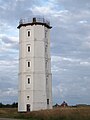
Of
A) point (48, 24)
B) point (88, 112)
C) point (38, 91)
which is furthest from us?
point (48, 24)

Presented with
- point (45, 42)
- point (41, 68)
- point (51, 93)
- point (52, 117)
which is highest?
point (45, 42)

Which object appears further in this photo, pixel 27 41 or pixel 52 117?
pixel 27 41

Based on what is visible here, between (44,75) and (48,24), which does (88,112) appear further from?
(48,24)

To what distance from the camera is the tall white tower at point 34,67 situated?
63.9 metres

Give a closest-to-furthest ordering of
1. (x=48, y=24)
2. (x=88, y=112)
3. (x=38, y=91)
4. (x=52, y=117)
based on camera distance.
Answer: (x=88, y=112), (x=52, y=117), (x=38, y=91), (x=48, y=24)

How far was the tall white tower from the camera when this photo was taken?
2516 inches

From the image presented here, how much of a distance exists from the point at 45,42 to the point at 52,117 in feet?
A: 84.9

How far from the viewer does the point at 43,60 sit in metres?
65.1

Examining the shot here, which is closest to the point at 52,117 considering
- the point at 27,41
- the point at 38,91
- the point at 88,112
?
the point at 88,112

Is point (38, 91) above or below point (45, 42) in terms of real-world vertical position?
below

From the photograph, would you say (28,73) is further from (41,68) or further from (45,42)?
(45,42)

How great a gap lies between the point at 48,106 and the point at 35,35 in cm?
1360

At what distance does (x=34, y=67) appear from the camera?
6462cm

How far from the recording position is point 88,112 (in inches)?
1563
